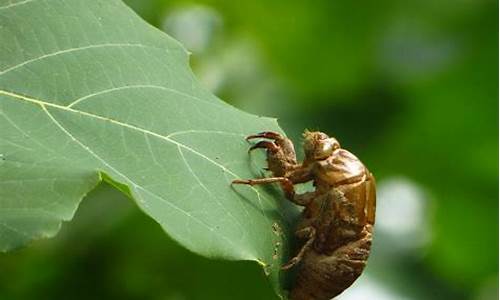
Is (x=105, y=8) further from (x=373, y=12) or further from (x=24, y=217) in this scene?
(x=373, y=12)

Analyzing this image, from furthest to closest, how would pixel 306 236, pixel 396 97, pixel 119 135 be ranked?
1. pixel 396 97
2. pixel 306 236
3. pixel 119 135

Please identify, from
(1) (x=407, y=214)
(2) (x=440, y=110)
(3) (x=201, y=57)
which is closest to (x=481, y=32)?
(2) (x=440, y=110)

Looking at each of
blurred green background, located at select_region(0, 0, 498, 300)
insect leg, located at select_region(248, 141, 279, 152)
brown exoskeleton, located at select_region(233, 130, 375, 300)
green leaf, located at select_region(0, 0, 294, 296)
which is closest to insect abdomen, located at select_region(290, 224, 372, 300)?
brown exoskeleton, located at select_region(233, 130, 375, 300)

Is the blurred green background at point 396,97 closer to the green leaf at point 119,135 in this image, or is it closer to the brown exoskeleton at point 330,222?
the brown exoskeleton at point 330,222

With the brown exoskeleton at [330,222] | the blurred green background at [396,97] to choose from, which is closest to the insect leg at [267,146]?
the brown exoskeleton at [330,222]

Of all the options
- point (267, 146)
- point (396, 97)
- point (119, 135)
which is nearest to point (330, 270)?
point (267, 146)

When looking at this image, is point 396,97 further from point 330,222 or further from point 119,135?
point 119,135
